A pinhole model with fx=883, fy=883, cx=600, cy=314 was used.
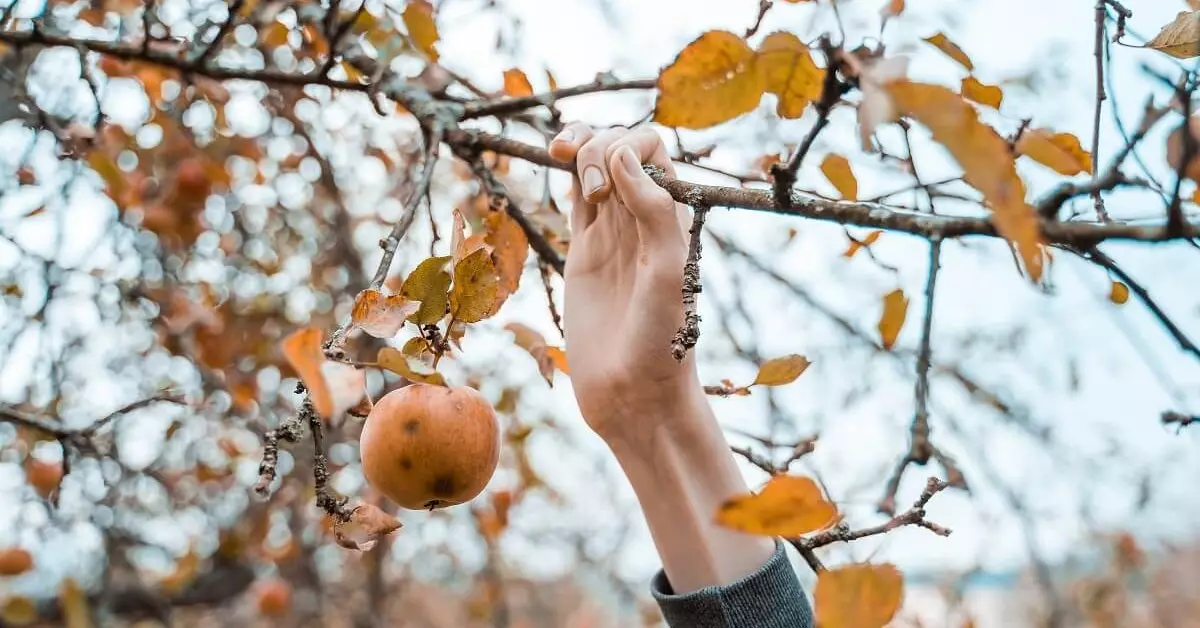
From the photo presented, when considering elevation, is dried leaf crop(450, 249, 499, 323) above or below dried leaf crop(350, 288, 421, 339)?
above

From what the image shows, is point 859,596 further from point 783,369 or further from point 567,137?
point 567,137

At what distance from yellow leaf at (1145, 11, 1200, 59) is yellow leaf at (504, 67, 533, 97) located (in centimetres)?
66

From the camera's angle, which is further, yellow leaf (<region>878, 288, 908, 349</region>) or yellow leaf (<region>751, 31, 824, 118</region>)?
yellow leaf (<region>878, 288, 908, 349</region>)

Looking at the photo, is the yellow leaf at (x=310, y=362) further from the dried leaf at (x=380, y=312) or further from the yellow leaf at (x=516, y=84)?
the yellow leaf at (x=516, y=84)

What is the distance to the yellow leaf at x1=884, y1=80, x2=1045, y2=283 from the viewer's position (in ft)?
1.17

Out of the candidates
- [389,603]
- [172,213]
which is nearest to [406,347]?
[172,213]

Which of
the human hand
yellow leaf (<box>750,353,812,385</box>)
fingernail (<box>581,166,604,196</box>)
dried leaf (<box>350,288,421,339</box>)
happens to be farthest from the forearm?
dried leaf (<box>350,288,421,339</box>)

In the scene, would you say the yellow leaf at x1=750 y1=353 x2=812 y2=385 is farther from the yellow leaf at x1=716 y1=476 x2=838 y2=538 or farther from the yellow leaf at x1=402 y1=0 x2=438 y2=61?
the yellow leaf at x1=402 y1=0 x2=438 y2=61

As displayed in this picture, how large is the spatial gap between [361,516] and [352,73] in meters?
1.00

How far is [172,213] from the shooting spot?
1919 mm

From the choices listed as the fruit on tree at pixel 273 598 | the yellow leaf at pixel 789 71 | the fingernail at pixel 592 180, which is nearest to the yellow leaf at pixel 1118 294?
the yellow leaf at pixel 789 71

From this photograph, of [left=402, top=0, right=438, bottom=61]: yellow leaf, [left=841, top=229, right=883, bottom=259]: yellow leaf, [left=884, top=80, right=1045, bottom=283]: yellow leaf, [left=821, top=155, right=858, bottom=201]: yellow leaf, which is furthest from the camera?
[left=402, top=0, right=438, bottom=61]: yellow leaf

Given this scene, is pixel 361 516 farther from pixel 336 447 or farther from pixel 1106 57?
pixel 336 447

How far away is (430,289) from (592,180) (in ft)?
0.63
